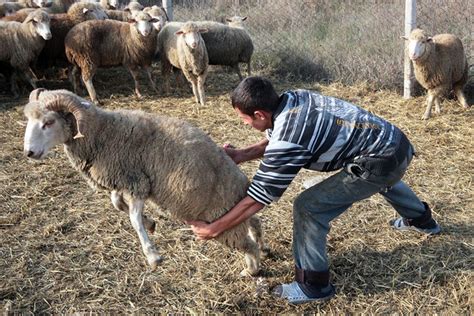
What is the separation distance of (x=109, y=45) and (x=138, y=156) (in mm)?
5022

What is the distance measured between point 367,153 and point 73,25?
A: 6.64 meters

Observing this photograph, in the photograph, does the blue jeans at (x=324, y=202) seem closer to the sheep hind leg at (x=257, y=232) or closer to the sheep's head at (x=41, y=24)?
the sheep hind leg at (x=257, y=232)

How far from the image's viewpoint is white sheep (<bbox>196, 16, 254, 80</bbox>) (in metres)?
7.73

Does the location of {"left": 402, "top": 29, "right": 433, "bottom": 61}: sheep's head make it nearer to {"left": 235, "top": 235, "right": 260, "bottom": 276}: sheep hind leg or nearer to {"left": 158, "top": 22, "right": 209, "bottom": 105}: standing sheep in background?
{"left": 158, "top": 22, "right": 209, "bottom": 105}: standing sheep in background

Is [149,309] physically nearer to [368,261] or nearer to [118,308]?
[118,308]

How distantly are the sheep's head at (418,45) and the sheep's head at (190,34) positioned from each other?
115 inches

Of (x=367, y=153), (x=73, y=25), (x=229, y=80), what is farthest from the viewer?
(x=229, y=80)

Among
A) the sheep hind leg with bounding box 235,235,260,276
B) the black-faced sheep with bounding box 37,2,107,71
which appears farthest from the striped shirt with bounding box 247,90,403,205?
the black-faced sheep with bounding box 37,2,107,71

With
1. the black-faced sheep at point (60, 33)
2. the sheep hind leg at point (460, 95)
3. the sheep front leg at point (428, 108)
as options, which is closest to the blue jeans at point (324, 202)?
the sheep front leg at point (428, 108)

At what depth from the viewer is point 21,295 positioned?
292cm

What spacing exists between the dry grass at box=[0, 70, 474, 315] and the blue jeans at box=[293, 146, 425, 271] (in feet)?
1.04

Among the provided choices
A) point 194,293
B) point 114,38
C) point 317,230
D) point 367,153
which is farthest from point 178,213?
point 114,38

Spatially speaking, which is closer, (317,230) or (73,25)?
(317,230)

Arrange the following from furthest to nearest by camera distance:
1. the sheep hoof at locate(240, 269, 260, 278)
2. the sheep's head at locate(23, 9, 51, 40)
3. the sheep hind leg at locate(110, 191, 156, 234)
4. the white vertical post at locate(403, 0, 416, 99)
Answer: the sheep's head at locate(23, 9, 51, 40)
the white vertical post at locate(403, 0, 416, 99)
the sheep hoof at locate(240, 269, 260, 278)
the sheep hind leg at locate(110, 191, 156, 234)
